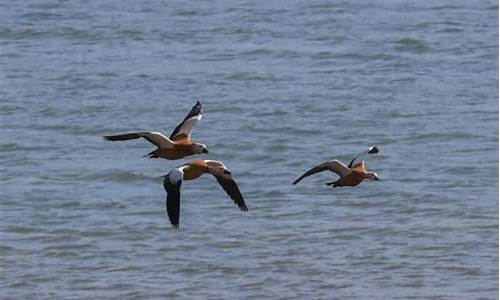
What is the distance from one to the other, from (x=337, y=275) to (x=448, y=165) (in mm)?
4710

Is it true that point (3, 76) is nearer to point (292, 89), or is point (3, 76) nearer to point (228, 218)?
point (292, 89)

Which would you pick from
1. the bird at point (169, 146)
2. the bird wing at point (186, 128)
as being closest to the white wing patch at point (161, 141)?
the bird at point (169, 146)

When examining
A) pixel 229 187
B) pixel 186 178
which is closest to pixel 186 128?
pixel 186 178

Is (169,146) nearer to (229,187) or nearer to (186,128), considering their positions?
(186,128)

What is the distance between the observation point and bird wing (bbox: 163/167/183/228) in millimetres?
10977

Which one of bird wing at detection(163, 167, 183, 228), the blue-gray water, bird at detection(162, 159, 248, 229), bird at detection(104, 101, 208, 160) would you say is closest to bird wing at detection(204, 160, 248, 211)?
bird at detection(162, 159, 248, 229)

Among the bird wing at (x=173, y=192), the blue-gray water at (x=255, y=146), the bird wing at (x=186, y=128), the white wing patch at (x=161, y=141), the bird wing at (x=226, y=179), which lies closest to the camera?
the bird wing at (x=173, y=192)

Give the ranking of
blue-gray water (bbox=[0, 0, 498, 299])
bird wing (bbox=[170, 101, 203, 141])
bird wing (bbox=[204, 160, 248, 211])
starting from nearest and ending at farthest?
1. bird wing (bbox=[204, 160, 248, 211])
2. bird wing (bbox=[170, 101, 203, 141])
3. blue-gray water (bbox=[0, 0, 498, 299])

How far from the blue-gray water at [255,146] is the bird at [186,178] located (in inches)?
103

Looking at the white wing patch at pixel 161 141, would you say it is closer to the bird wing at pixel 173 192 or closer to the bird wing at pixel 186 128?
the bird wing at pixel 173 192

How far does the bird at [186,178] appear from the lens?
1102cm

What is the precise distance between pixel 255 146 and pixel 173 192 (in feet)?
30.1

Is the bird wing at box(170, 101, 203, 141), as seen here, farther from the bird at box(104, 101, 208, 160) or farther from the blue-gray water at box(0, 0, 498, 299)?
the blue-gray water at box(0, 0, 498, 299)

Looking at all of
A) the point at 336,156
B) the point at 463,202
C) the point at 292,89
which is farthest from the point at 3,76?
the point at 463,202
